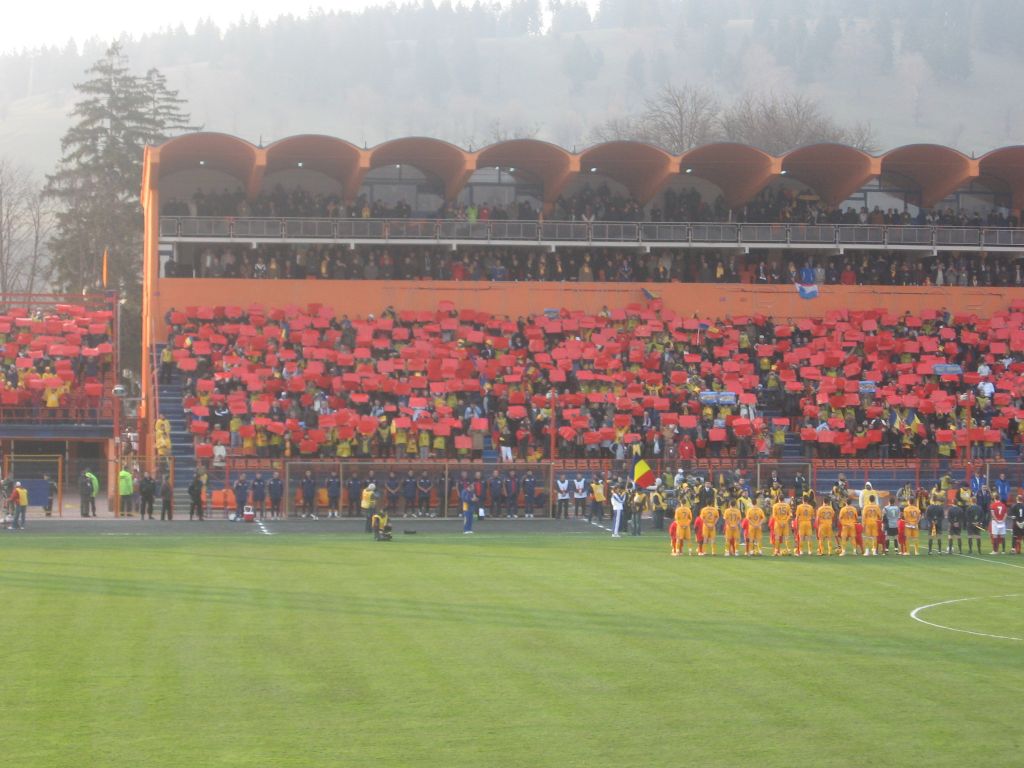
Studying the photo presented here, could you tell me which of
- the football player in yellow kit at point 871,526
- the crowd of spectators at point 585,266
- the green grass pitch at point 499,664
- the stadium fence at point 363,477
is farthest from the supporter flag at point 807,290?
the green grass pitch at point 499,664

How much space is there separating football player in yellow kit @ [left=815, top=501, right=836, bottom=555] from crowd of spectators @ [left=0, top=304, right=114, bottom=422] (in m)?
23.8

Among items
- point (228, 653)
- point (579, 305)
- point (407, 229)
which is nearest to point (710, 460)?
point (579, 305)

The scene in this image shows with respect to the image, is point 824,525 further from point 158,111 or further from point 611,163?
point 158,111

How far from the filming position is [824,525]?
32.2 metres

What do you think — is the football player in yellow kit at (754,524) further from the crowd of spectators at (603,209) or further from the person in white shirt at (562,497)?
the crowd of spectators at (603,209)

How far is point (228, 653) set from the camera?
1823cm

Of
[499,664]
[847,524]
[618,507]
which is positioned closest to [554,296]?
[618,507]

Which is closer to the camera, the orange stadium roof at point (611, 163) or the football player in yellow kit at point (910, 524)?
the football player in yellow kit at point (910, 524)

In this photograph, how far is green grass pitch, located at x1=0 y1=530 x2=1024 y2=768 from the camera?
13.8 meters

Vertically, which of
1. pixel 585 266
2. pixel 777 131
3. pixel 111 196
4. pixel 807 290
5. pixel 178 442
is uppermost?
pixel 777 131

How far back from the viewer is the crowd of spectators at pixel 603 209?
53938 millimetres

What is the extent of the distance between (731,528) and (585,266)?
79.1 ft

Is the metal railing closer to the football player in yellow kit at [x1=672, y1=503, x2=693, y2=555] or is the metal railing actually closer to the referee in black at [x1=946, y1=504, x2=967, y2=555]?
the referee in black at [x1=946, y1=504, x2=967, y2=555]

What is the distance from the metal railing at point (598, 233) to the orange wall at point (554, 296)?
1692 millimetres
